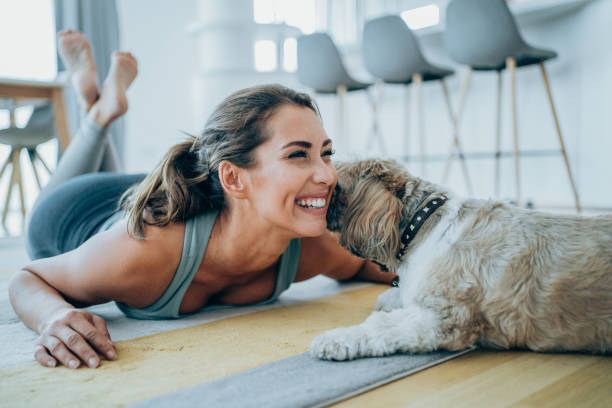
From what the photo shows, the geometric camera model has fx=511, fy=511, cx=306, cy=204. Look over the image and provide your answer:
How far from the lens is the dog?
1.39m

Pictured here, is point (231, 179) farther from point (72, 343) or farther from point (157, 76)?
point (157, 76)

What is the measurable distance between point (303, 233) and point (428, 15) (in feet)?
19.5

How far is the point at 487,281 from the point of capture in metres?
1.45

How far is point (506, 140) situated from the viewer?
5.46m

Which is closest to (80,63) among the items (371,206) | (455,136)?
(371,206)

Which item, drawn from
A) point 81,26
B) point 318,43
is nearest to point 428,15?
point 318,43

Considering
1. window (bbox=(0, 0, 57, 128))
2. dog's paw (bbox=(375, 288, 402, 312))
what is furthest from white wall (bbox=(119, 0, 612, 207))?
dog's paw (bbox=(375, 288, 402, 312))

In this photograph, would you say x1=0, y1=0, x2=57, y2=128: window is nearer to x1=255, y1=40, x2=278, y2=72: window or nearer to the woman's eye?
x1=255, y1=40, x2=278, y2=72: window

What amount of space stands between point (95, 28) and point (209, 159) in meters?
5.00

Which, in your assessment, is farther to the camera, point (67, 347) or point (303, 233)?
point (303, 233)

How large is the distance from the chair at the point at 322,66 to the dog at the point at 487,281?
4109 mm

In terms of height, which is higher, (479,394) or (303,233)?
(303,233)

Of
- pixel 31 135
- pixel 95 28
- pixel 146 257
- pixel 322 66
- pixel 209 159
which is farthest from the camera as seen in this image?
pixel 95 28

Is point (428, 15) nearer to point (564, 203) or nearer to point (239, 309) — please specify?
point (564, 203)
